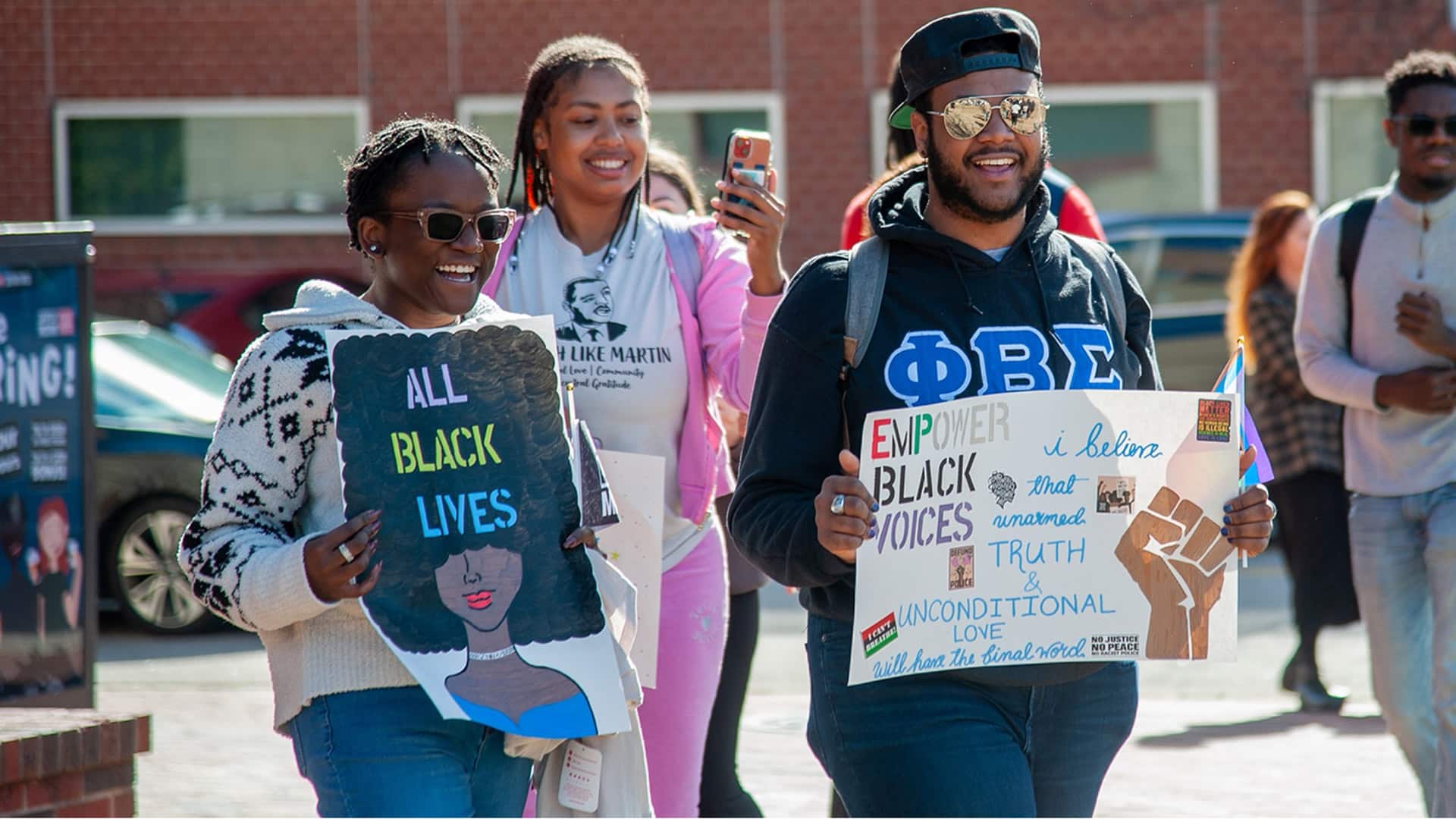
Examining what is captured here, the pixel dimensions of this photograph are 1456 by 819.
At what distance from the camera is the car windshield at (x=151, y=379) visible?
10859 millimetres

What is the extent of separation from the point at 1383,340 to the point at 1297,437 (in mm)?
2987

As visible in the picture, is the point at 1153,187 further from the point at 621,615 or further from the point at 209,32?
the point at 621,615

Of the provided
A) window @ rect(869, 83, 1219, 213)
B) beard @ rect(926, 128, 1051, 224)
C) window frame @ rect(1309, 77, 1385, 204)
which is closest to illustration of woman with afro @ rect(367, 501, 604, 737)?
beard @ rect(926, 128, 1051, 224)

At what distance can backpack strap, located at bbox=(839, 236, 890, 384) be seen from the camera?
3.31 meters

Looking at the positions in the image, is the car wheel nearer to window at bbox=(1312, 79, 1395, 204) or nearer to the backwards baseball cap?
the backwards baseball cap

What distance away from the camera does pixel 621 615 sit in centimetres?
345

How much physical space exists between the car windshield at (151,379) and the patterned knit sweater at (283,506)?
773 centimetres

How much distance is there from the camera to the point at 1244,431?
338 centimetres

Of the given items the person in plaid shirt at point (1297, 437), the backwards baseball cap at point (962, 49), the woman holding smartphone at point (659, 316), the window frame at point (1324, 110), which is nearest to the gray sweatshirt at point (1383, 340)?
the woman holding smartphone at point (659, 316)

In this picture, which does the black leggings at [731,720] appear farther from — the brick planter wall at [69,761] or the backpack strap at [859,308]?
the backpack strap at [859,308]

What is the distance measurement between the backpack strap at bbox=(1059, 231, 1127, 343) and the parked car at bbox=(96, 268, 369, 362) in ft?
51.4

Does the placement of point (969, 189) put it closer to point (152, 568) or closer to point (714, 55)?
point (152, 568)

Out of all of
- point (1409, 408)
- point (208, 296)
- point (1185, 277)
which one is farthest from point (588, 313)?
point (208, 296)

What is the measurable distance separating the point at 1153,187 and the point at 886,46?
9.91ft
